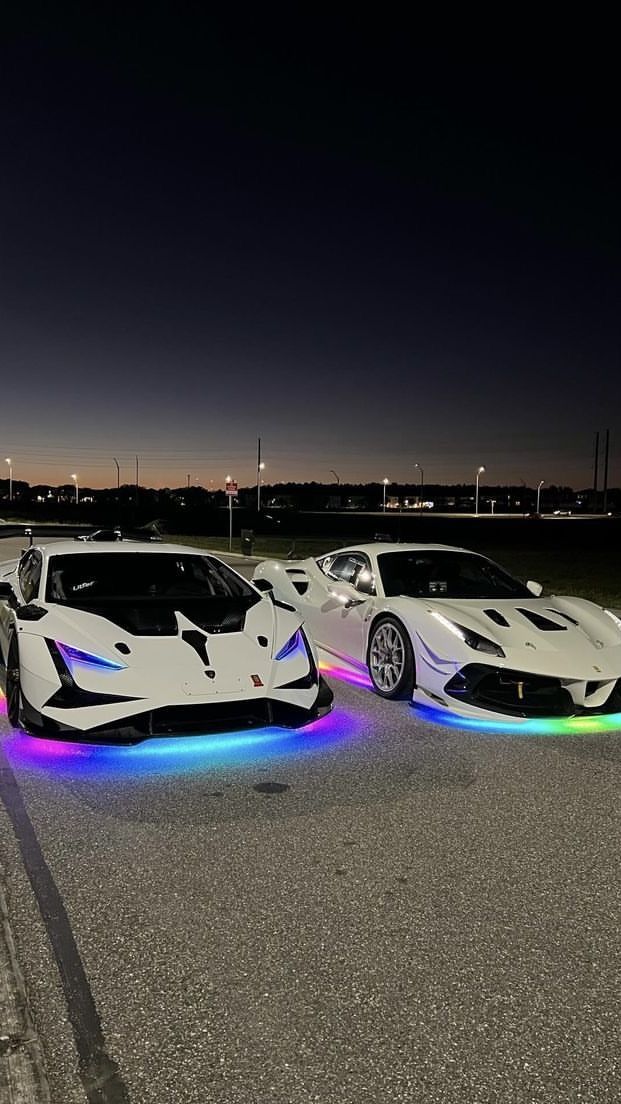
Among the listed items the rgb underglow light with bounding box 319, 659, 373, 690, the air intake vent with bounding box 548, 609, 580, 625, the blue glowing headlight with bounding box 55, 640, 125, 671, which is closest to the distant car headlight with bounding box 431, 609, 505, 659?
the air intake vent with bounding box 548, 609, 580, 625

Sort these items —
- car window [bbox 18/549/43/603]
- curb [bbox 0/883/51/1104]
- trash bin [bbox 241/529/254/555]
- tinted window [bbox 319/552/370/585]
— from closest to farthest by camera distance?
1. curb [bbox 0/883/51/1104]
2. car window [bbox 18/549/43/603]
3. tinted window [bbox 319/552/370/585]
4. trash bin [bbox 241/529/254/555]

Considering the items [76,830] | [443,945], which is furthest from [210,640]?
[443,945]

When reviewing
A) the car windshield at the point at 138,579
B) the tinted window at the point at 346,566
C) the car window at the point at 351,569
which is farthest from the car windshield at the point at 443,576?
the car windshield at the point at 138,579

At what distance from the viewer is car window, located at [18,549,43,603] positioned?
20.7ft

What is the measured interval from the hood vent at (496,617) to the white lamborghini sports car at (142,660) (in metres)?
1.60

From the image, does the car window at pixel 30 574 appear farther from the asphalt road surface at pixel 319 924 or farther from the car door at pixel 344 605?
the car door at pixel 344 605

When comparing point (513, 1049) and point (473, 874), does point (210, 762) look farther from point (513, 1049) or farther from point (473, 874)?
point (513, 1049)

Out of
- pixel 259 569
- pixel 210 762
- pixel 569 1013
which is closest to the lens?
pixel 569 1013

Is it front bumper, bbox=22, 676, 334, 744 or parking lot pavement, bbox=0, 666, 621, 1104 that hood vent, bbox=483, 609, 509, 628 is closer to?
parking lot pavement, bbox=0, 666, 621, 1104

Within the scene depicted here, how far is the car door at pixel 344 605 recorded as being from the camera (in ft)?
24.6

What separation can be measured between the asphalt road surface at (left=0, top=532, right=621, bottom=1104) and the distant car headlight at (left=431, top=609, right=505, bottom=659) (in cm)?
90

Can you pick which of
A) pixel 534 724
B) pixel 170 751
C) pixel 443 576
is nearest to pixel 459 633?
pixel 534 724

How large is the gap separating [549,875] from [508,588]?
424cm

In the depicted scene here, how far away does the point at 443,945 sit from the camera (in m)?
3.07
